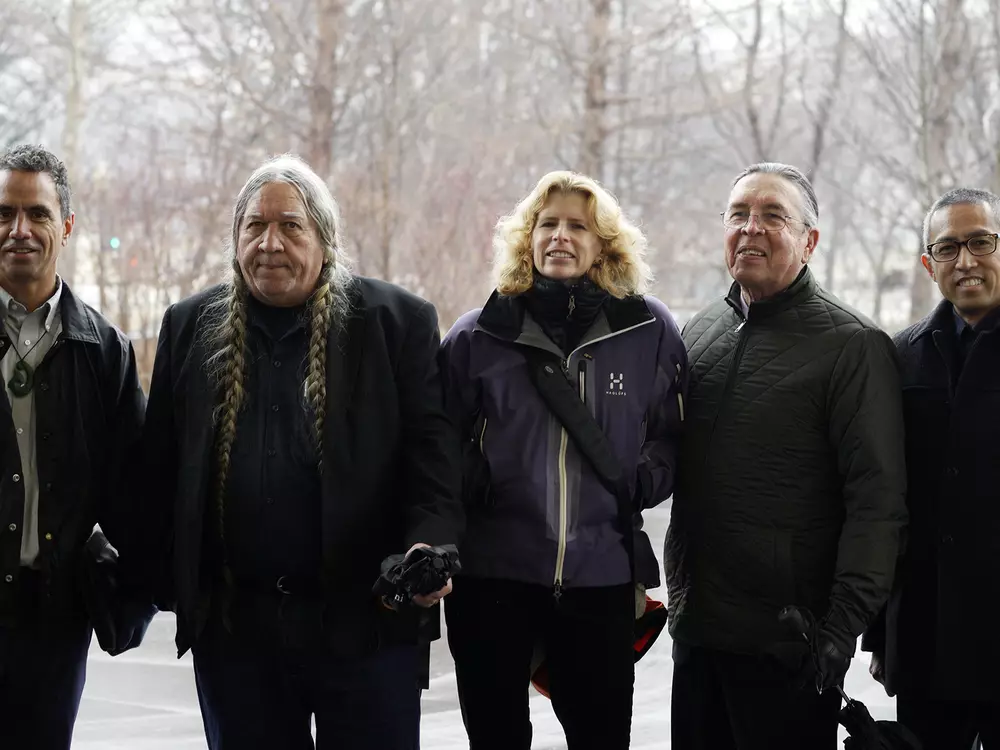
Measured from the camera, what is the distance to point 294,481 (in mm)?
2391

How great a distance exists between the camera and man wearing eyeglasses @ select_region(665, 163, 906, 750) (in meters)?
2.47

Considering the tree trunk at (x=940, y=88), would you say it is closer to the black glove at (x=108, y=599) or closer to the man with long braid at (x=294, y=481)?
the man with long braid at (x=294, y=481)

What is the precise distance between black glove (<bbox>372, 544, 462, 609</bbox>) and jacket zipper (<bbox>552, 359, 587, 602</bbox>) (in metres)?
0.32

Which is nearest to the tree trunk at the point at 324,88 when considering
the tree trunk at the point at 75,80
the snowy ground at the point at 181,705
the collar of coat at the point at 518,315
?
the tree trunk at the point at 75,80

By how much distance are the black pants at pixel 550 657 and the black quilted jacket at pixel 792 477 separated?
8.4 inches

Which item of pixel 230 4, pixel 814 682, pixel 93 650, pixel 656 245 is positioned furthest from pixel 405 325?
pixel 656 245

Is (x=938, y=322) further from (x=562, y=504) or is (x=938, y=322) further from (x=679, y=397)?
(x=562, y=504)

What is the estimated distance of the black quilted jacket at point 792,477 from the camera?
8.13 feet

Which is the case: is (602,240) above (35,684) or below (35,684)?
above

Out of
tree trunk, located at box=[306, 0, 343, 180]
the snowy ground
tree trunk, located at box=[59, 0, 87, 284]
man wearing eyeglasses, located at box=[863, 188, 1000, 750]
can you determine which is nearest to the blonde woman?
man wearing eyeglasses, located at box=[863, 188, 1000, 750]

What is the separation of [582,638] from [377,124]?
7241 millimetres

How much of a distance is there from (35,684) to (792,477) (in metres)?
1.64

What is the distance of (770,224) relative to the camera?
2.67 metres

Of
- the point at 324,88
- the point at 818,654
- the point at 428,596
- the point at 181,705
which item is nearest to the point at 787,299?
the point at 818,654
